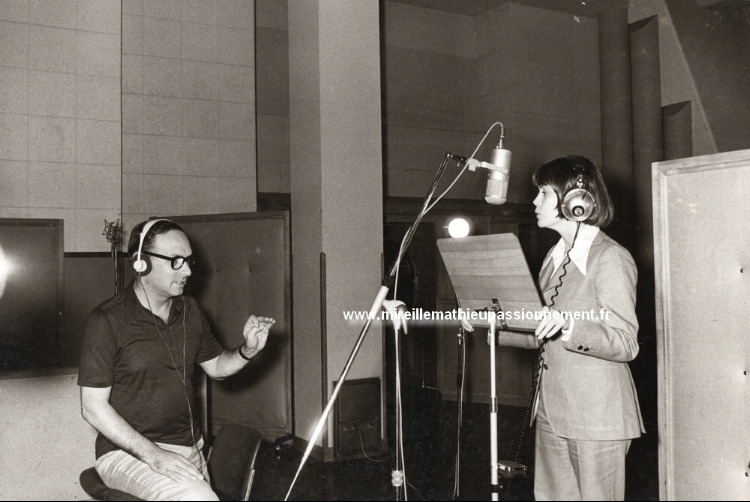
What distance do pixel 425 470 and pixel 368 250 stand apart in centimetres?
166

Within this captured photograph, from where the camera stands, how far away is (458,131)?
7.57 metres

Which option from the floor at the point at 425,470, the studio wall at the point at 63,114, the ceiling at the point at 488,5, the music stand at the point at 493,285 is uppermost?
the ceiling at the point at 488,5

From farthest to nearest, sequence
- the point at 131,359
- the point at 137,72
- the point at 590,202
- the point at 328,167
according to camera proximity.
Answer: the point at 137,72 < the point at 328,167 < the point at 131,359 < the point at 590,202

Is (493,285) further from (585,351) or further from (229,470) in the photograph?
(229,470)

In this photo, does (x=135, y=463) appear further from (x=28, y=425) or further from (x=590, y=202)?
(x=590, y=202)

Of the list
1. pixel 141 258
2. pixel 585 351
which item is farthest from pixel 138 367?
pixel 585 351

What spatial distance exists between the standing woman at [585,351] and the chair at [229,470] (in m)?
1.09

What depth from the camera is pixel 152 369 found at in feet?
8.71

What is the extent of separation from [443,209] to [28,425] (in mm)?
4892

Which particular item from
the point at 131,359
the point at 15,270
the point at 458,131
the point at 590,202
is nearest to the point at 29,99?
the point at 15,270

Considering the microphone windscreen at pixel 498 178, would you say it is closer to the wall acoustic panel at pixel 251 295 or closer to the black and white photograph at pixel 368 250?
the black and white photograph at pixel 368 250

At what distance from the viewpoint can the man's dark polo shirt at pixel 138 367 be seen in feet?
8.27

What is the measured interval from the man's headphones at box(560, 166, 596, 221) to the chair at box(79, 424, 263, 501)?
1.40m

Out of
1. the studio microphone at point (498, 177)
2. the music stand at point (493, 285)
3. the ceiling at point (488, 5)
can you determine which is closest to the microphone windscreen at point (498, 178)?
the studio microphone at point (498, 177)
